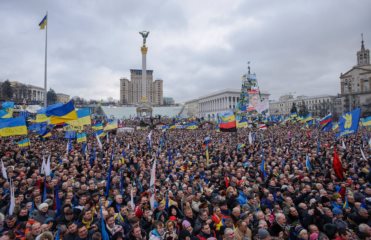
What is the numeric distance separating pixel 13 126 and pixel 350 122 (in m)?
15.0

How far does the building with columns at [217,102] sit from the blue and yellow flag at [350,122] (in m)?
56.9

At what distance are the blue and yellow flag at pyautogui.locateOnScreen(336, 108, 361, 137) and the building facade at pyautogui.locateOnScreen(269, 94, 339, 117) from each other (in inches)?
2637

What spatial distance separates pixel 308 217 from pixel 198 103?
331ft

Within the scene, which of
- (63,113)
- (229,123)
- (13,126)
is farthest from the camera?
(229,123)

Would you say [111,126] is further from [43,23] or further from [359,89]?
[359,89]

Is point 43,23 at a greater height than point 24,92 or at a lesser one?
lesser

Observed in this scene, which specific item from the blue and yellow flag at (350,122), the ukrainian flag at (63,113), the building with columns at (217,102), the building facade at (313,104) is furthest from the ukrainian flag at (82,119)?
the building facade at (313,104)

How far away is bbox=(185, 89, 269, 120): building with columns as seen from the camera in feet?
266

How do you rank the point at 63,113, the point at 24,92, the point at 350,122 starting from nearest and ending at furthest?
1. the point at 63,113
2. the point at 350,122
3. the point at 24,92

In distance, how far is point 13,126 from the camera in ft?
32.8

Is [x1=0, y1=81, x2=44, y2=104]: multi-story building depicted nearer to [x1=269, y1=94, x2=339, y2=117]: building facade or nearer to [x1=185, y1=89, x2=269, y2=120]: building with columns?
[x1=185, y1=89, x2=269, y2=120]: building with columns

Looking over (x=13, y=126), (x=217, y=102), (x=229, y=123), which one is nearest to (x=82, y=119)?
(x=13, y=126)

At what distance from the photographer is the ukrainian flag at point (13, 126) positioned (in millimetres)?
9852

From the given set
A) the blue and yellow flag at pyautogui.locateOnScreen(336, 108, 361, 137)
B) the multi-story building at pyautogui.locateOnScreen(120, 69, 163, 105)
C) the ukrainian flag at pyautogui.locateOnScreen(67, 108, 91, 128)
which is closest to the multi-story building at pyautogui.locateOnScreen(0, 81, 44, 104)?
the multi-story building at pyautogui.locateOnScreen(120, 69, 163, 105)
